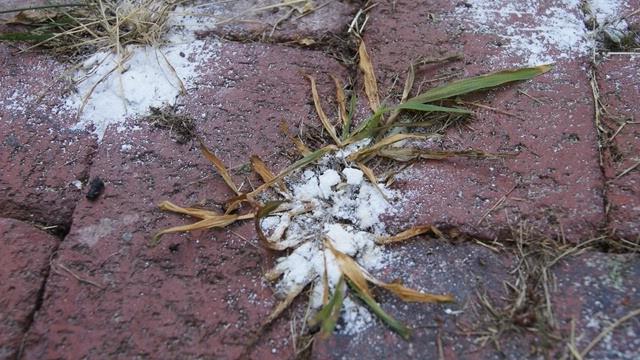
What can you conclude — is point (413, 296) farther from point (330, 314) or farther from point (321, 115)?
point (321, 115)

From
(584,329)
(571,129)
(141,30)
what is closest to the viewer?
(584,329)

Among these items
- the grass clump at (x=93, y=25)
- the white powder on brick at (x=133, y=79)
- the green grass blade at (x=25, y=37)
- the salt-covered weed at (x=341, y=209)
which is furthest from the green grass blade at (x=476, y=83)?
the green grass blade at (x=25, y=37)

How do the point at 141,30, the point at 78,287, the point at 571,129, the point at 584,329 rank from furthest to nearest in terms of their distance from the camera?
the point at 141,30 → the point at 571,129 → the point at 78,287 → the point at 584,329

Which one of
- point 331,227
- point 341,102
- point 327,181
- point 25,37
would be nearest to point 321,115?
point 341,102

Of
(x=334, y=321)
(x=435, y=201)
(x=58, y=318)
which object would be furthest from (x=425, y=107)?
(x=58, y=318)

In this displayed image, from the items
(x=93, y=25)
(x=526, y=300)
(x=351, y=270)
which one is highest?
(x=93, y=25)

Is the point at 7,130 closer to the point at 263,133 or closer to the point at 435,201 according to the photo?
the point at 263,133

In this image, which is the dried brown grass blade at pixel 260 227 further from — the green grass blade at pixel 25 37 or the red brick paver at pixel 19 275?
the green grass blade at pixel 25 37
